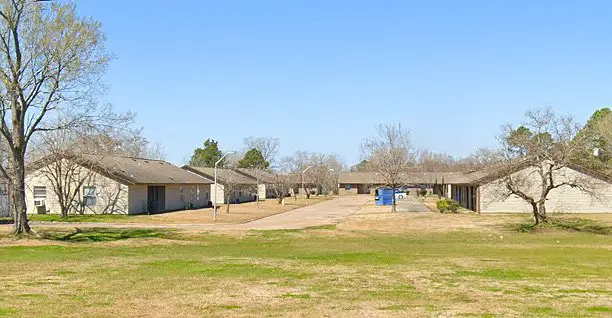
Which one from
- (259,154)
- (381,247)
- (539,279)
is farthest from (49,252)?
(259,154)

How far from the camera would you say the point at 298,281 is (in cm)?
1569

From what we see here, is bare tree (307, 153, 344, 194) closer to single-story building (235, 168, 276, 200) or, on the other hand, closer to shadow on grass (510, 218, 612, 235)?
single-story building (235, 168, 276, 200)

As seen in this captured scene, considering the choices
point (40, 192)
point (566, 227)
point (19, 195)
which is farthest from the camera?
point (40, 192)

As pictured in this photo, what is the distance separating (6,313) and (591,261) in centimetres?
1952

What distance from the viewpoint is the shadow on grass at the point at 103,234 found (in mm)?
33125

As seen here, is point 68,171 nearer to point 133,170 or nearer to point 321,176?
point 133,170

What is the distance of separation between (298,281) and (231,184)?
62.2 meters

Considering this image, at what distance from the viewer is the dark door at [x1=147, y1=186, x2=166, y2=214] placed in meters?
60.7

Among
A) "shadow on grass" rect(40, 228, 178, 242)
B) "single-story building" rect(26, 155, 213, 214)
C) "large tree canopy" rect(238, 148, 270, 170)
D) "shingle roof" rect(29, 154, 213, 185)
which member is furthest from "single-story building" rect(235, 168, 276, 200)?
"shadow on grass" rect(40, 228, 178, 242)

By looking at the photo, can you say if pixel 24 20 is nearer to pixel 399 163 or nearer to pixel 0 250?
pixel 0 250

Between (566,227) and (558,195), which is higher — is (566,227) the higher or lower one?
the lower one

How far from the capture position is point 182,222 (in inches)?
1885

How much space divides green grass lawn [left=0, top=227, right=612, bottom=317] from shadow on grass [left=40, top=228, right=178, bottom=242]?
7.77 ft

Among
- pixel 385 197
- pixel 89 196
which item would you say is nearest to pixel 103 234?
pixel 89 196
